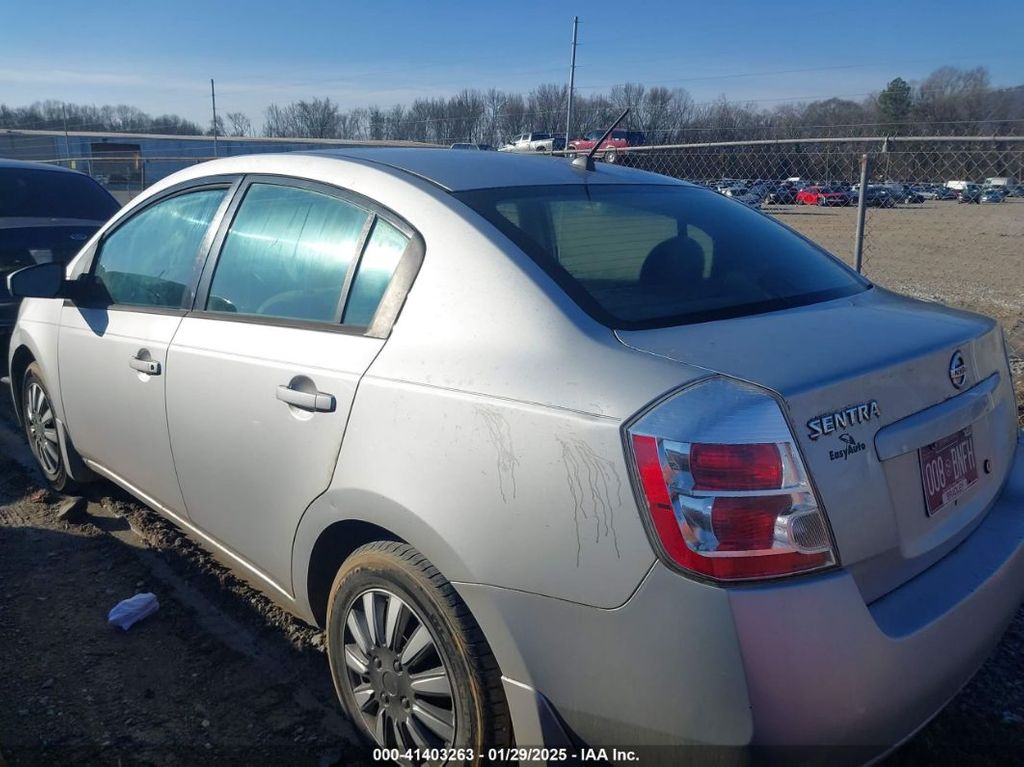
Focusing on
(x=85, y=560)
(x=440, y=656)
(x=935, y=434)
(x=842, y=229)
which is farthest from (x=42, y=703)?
(x=842, y=229)

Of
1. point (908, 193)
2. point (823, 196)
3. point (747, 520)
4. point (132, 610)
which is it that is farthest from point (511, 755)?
point (823, 196)

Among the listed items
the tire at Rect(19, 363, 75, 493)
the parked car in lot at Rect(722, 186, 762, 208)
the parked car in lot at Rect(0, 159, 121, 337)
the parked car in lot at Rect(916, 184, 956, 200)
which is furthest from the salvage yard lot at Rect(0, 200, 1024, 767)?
the parked car in lot at Rect(916, 184, 956, 200)

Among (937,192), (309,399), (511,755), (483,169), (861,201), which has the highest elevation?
(483,169)

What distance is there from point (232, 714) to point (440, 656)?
3.33 ft

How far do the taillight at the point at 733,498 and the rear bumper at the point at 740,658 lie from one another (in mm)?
50

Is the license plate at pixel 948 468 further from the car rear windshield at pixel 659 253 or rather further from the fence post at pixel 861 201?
the fence post at pixel 861 201

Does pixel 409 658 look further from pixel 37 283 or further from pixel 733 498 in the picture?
pixel 37 283

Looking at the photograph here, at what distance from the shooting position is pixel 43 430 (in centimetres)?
438

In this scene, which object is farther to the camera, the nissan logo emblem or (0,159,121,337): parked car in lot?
(0,159,121,337): parked car in lot

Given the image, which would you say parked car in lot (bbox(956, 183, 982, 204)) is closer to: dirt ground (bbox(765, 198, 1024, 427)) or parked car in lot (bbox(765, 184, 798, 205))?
dirt ground (bbox(765, 198, 1024, 427))

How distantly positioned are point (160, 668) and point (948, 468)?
2.59 m

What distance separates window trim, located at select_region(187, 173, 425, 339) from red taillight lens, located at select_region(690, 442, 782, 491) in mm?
984

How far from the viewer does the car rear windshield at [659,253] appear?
7.20ft

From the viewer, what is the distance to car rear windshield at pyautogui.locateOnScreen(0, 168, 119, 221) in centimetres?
664
